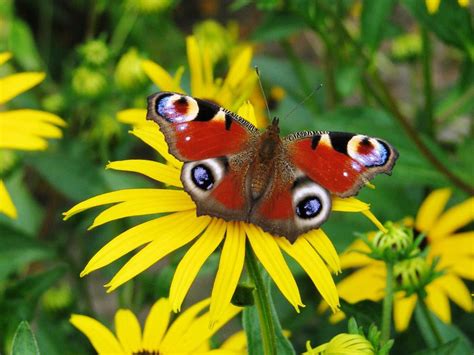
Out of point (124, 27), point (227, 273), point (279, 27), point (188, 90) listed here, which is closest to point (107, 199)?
point (227, 273)

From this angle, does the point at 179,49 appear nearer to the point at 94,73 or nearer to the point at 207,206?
the point at 94,73

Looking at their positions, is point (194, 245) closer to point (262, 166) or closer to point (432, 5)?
point (262, 166)

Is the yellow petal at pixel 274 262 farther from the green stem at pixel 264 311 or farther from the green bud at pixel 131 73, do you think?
Result: the green bud at pixel 131 73

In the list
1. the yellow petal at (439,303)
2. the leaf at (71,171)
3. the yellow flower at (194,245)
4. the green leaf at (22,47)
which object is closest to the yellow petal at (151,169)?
the yellow flower at (194,245)

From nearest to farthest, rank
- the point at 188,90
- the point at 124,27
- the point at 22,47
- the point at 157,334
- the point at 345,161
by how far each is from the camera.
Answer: the point at 345,161 → the point at 157,334 → the point at 188,90 → the point at 22,47 → the point at 124,27

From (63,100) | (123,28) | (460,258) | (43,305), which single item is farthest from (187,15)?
(460,258)

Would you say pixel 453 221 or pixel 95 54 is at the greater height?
pixel 95 54

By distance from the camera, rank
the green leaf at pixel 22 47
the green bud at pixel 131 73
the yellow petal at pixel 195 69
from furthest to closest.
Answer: the green leaf at pixel 22 47, the green bud at pixel 131 73, the yellow petal at pixel 195 69
